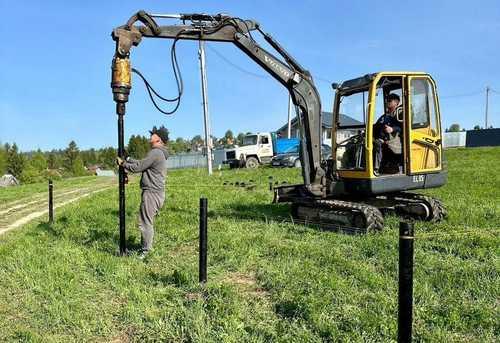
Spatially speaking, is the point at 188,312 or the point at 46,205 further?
the point at 46,205

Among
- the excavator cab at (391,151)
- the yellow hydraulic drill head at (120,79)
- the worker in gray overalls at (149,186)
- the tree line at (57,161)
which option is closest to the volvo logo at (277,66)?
the excavator cab at (391,151)

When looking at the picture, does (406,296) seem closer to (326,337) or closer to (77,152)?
(326,337)

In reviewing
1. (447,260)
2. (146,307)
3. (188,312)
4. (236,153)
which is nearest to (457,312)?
(447,260)

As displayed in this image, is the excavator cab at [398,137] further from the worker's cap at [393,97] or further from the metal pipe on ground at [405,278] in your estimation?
the metal pipe on ground at [405,278]

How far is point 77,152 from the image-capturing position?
63.4 metres

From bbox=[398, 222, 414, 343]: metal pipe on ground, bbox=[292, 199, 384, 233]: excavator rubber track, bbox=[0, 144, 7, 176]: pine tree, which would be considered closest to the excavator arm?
bbox=[292, 199, 384, 233]: excavator rubber track

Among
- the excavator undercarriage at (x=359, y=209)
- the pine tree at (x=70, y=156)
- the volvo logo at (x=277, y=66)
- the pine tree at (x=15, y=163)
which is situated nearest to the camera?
the excavator undercarriage at (x=359, y=209)

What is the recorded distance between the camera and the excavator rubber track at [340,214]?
8570 millimetres

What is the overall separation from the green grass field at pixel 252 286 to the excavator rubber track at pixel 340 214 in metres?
0.35

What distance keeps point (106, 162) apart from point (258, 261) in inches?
2509

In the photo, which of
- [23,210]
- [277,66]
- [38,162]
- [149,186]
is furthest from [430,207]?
[38,162]

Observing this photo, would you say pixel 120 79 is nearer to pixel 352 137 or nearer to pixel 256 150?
pixel 352 137

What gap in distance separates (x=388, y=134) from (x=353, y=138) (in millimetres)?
820

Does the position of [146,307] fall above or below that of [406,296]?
below
